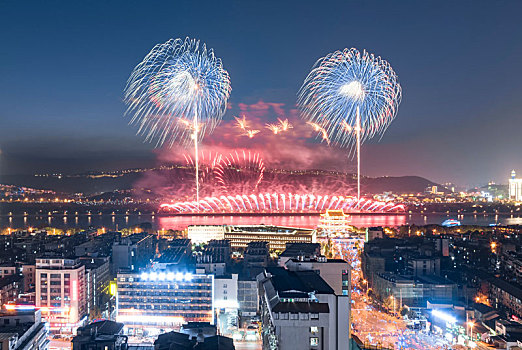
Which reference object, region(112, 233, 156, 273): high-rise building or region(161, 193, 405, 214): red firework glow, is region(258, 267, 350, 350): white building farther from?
region(161, 193, 405, 214): red firework glow

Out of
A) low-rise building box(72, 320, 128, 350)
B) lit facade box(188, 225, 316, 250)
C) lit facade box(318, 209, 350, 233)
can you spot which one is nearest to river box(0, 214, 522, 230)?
lit facade box(188, 225, 316, 250)

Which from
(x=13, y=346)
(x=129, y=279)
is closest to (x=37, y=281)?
(x=129, y=279)

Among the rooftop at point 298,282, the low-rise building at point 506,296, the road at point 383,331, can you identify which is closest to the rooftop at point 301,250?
the road at point 383,331

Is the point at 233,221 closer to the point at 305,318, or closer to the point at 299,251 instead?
the point at 299,251

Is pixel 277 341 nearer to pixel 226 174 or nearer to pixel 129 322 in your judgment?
pixel 129 322

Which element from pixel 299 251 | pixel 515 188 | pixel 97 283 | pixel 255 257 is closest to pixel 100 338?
pixel 97 283

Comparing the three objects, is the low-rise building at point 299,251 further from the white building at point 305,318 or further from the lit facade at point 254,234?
the white building at point 305,318
